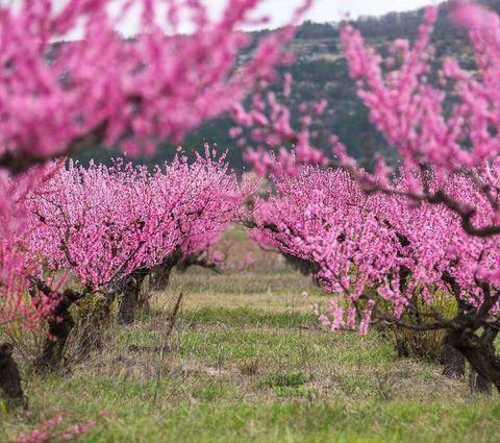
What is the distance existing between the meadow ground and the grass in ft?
0.05

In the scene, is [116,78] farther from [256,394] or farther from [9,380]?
[256,394]

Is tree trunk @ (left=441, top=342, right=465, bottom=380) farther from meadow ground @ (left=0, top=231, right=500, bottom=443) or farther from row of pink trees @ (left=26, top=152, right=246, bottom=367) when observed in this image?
row of pink trees @ (left=26, top=152, right=246, bottom=367)

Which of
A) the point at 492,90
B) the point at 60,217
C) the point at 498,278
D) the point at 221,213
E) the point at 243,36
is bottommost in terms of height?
the point at 221,213

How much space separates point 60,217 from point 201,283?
15.0 meters

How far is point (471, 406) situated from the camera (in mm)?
8477

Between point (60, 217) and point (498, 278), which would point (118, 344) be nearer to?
point (60, 217)

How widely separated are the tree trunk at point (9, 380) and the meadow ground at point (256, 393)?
0.63 feet

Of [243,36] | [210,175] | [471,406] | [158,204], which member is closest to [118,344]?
[158,204]

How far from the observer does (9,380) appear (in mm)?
7895

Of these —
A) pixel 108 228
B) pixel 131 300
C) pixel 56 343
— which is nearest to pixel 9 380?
pixel 56 343

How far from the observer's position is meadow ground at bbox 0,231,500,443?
7.20m

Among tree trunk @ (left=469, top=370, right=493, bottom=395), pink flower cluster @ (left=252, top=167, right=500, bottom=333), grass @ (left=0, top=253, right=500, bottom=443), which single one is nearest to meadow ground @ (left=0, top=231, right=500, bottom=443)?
grass @ (left=0, top=253, right=500, bottom=443)

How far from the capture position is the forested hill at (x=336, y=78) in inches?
4075

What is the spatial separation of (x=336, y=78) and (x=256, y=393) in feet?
432
